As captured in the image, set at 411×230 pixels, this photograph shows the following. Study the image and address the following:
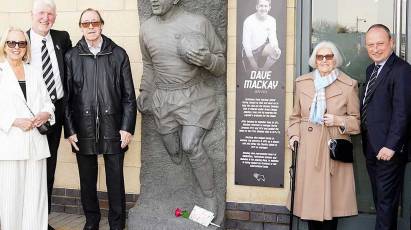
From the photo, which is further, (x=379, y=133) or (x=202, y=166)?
(x=202, y=166)

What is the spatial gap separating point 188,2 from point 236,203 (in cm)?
184

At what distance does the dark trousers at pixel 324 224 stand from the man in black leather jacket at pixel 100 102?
1.57 metres

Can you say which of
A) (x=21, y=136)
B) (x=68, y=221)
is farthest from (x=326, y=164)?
(x=68, y=221)

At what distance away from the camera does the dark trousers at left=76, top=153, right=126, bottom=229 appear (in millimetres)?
4211

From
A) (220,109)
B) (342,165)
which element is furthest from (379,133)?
(220,109)

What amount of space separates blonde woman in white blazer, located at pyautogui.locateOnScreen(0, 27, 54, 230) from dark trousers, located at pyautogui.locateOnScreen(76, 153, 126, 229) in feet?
1.44

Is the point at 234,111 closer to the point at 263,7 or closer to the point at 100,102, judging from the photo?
the point at 263,7

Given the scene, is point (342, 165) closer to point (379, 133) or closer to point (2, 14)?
point (379, 133)

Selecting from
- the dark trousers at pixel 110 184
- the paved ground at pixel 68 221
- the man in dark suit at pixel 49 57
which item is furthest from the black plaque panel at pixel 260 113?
the man in dark suit at pixel 49 57

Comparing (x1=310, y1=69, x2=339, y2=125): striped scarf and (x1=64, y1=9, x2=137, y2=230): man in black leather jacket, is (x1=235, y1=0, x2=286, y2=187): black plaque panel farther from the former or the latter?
(x1=64, y1=9, x2=137, y2=230): man in black leather jacket

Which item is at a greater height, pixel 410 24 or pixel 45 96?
pixel 410 24

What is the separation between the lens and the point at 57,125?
422 cm

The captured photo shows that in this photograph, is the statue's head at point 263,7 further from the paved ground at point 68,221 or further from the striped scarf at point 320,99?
the paved ground at point 68,221

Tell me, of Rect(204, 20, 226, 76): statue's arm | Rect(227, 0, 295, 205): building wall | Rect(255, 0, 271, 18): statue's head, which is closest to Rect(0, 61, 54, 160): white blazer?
Rect(204, 20, 226, 76): statue's arm
